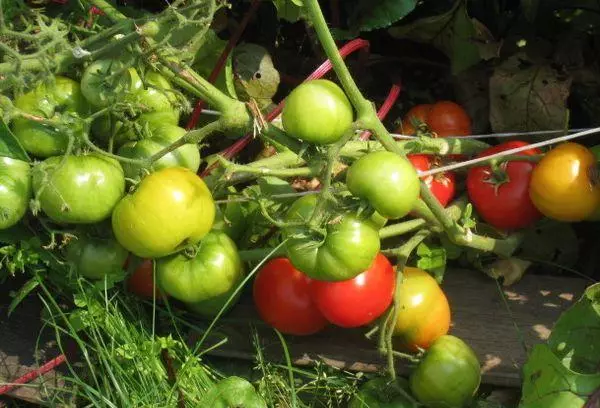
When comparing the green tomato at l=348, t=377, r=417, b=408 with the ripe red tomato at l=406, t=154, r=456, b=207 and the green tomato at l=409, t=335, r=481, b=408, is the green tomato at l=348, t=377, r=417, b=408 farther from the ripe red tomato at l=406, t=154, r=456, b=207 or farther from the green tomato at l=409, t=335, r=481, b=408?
the ripe red tomato at l=406, t=154, r=456, b=207

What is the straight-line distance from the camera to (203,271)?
155cm

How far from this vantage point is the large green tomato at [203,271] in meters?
1.55

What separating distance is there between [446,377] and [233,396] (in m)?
0.40

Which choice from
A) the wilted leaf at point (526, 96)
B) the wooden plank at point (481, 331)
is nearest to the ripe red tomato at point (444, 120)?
the wilted leaf at point (526, 96)

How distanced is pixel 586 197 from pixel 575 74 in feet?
1.44

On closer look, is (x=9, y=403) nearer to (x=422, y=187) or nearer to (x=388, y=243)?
(x=388, y=243)

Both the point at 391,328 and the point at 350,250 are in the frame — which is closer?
the point at 350,250

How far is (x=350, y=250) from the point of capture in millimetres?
1369

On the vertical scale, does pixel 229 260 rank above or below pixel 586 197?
below

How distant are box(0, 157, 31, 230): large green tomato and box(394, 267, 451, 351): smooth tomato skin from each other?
738mm

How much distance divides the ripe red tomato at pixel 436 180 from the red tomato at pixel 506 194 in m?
0.05

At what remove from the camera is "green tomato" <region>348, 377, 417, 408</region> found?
5.05ft

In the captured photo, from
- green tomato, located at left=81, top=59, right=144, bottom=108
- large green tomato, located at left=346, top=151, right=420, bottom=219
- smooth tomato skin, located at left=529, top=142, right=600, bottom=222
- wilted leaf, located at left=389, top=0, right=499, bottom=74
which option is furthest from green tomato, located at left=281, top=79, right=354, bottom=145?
wilted leaf, located at left=389, top=0, right=499, bottom=74

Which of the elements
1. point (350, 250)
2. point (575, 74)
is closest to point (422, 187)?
point (350, 250)
